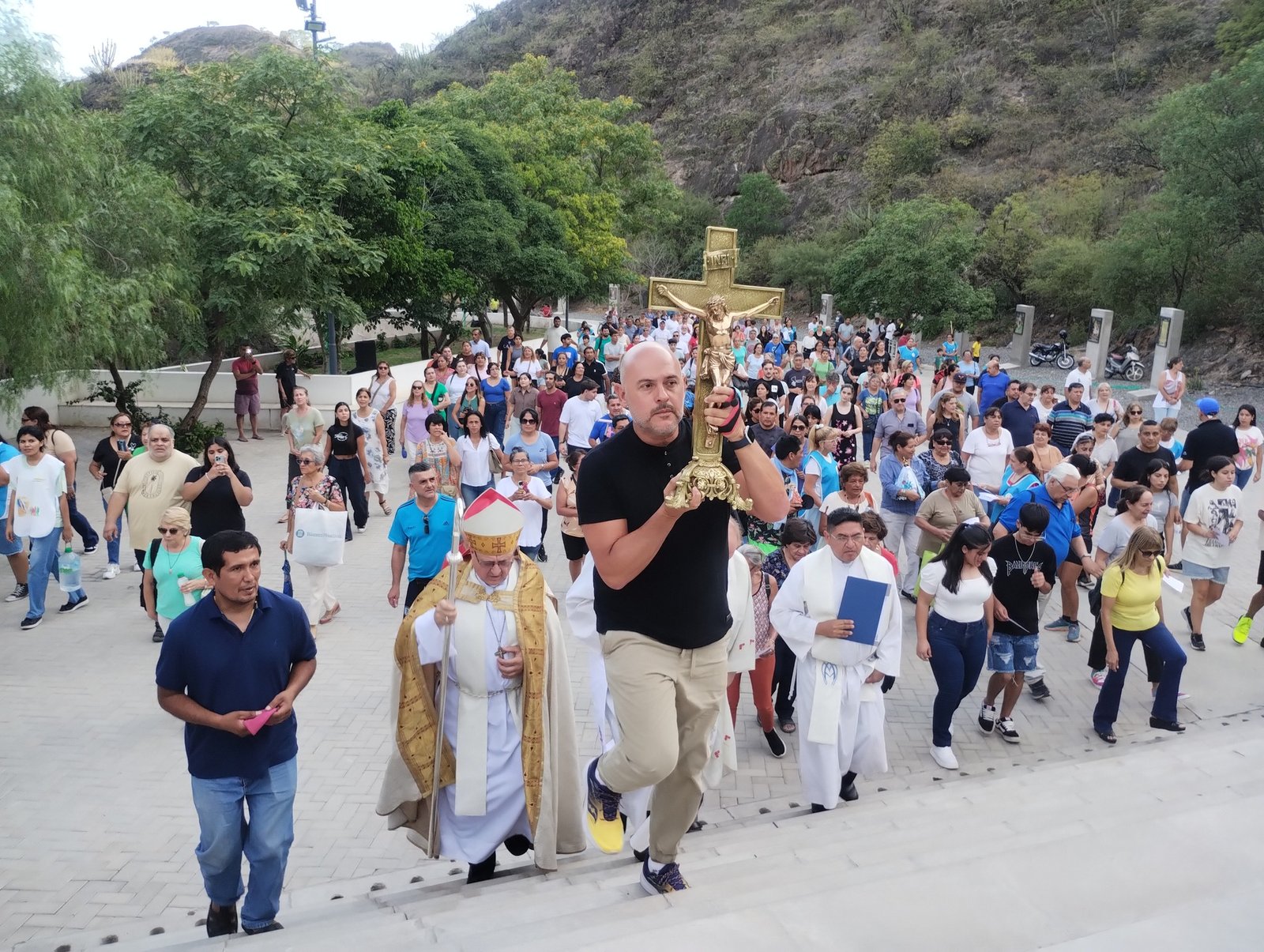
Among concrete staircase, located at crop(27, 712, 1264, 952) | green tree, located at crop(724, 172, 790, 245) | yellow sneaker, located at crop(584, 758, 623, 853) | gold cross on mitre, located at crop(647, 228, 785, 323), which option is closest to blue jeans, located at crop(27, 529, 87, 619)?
concrete staircase, located at crop(27, 712, 1264, 952)

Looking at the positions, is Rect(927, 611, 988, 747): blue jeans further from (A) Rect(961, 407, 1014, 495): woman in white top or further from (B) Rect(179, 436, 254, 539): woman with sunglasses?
(B) Rect(179, 436, 254, 539): woman with sunglasses

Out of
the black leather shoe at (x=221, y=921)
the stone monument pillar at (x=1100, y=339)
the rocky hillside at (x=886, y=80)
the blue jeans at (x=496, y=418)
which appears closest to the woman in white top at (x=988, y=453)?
the blue jeans at (x=496, y=418)

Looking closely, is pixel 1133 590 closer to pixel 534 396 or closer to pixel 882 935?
pixel 882 935

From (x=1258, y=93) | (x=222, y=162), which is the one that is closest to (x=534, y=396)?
(x=222, y=162)

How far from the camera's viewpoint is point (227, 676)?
4.27 metres

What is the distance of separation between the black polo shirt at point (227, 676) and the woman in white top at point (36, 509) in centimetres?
587

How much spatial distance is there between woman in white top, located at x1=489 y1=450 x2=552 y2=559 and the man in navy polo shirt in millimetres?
4611

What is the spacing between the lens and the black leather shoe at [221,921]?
443 cm

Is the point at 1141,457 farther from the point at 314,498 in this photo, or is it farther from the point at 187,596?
the point at 187,596

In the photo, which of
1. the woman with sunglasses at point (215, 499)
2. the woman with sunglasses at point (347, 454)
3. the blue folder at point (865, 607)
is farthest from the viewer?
the woman with sunglasses at point (347, 454)

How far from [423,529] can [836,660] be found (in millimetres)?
3490

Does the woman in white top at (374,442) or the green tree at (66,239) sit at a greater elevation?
the green tree at (66,239)

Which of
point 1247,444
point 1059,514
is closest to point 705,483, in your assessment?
point 1059,514

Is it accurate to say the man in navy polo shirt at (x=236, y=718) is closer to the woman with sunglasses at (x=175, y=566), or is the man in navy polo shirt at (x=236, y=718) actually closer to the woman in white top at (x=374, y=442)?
the woman with sunglasses at (x=175, y=566)
